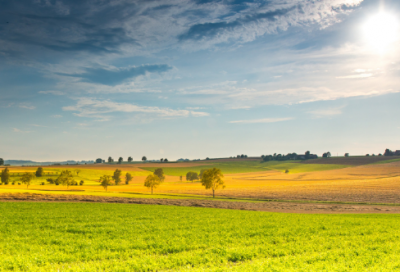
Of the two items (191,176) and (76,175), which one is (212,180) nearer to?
(191,176)

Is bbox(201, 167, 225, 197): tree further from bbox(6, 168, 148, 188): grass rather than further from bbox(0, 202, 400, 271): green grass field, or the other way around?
bbox(6, 168, 148, 188): grass

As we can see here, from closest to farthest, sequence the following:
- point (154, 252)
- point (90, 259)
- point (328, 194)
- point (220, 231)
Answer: point (90, 259), point (154, 252), point (220, 231), point (328, 194)

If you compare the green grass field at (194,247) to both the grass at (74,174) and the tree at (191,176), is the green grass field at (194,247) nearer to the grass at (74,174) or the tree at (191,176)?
the grass at (74,174)

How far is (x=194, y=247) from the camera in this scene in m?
15.7

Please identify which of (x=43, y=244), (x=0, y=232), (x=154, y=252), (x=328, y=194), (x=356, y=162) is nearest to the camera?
(x=154, y=252)

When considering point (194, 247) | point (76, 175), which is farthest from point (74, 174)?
point (194, 247)

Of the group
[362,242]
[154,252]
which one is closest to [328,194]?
[362,242]

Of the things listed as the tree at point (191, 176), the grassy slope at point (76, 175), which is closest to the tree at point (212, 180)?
the grassy slope at point (76, 175)

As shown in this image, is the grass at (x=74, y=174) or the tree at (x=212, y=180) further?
the grass at (x=74, y=174)

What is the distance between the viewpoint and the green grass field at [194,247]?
12213 mm

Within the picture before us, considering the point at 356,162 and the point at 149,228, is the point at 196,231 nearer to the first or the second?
the point at 149,228

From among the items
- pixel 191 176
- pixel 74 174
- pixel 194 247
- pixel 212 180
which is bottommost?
pixel 191 176

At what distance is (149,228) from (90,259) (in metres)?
7.75

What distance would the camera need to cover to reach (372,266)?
39.8 feet
